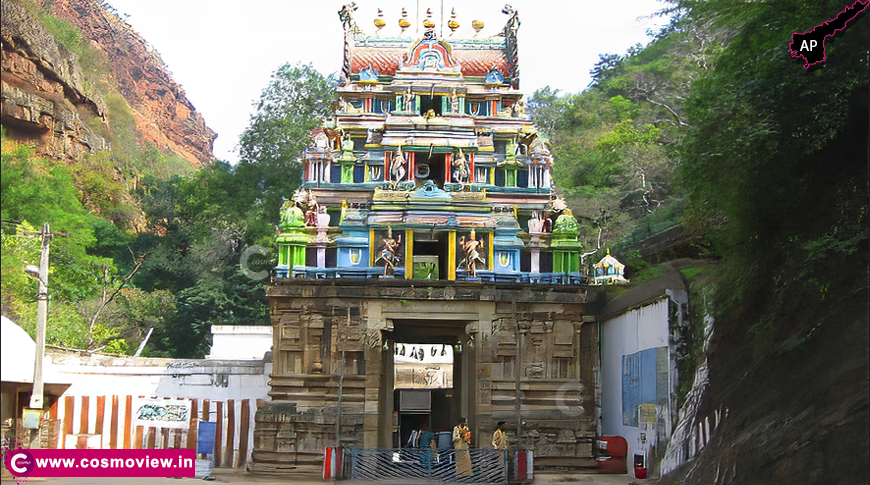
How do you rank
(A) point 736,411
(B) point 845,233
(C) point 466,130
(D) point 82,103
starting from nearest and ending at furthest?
(B) point 845,233 < (A) point 736,411 < (C) point 466,130 < (D) point 82,103

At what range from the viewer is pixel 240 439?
25.4m

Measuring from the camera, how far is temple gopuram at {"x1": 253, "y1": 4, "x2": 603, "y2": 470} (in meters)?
24.8

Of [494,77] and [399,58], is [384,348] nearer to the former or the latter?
[494,77]

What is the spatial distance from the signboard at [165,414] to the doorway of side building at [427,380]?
5360 mm

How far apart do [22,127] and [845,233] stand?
17.5m

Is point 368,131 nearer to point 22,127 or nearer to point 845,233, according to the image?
point 22,127

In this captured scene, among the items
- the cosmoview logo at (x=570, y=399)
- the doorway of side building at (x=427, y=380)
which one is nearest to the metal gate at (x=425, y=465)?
the doorway of side building at (x=427, y=380)

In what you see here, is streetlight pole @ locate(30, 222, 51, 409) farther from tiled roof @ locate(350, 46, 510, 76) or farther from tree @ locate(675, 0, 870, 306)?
tiled roof @ locate(350, 46, 510, 76)

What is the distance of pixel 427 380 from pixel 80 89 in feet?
58.1

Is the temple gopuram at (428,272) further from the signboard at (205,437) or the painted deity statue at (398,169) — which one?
the signboard at (205,437)

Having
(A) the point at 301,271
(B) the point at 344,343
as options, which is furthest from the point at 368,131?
(B) the point at 344,343

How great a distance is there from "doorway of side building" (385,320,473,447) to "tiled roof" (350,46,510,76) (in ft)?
27.3

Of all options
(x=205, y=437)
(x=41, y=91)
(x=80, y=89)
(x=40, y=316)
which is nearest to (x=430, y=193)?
(x=205, y=437)

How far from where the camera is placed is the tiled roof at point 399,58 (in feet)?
99.7
